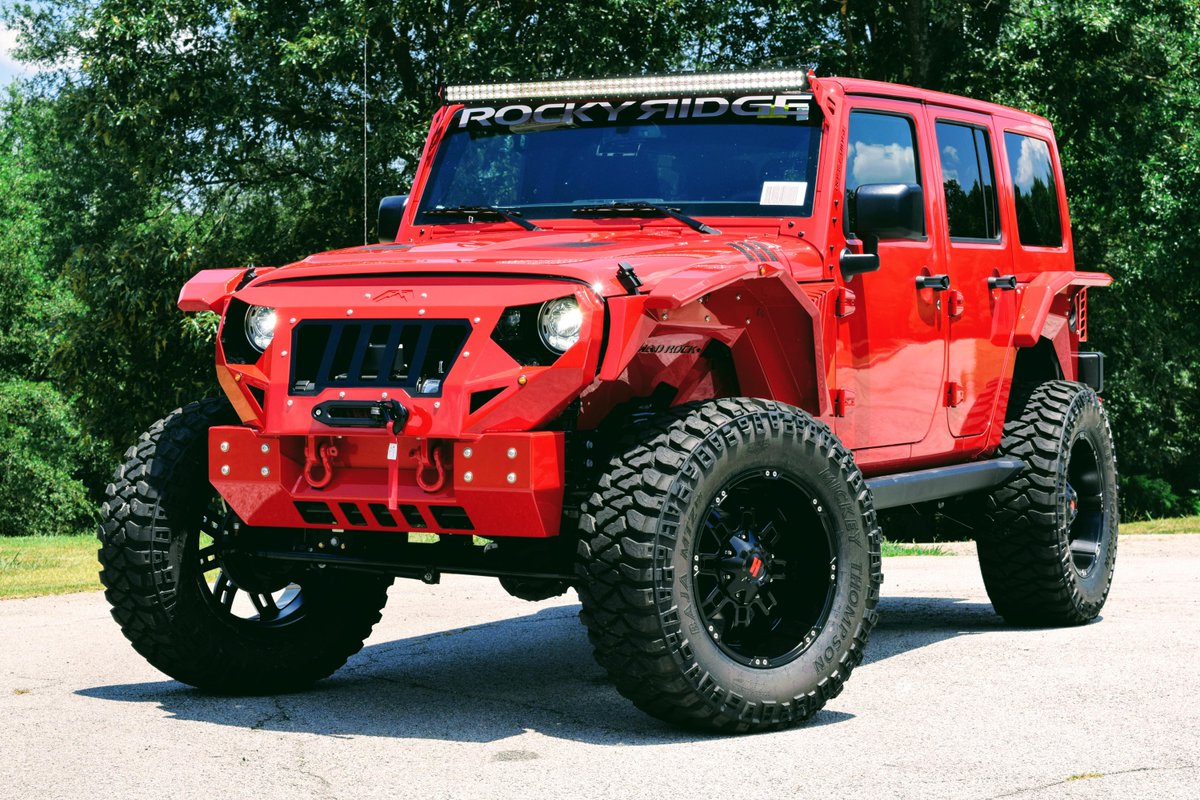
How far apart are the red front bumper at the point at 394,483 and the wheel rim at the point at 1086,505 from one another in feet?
14.0

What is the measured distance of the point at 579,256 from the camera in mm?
5449

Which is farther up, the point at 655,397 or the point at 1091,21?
the point at 1091,21

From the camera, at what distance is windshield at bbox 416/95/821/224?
6.61 metres

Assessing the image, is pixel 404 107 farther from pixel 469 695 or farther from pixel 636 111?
pixel 469 695

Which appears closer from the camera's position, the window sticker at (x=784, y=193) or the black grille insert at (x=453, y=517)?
the black grille insert at (x=453, y=517)

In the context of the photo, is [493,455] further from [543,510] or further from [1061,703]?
[1061,703]

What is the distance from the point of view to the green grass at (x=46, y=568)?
10.6 metres

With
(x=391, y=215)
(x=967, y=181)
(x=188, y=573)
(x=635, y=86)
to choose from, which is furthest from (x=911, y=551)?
(x=188, y=573)

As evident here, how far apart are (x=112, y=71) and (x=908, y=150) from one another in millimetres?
16314

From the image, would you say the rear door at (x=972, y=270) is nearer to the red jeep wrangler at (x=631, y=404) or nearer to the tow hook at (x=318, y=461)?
the red jeep wrangler at (x=631, y=404)

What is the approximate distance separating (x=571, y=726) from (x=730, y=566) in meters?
0.80

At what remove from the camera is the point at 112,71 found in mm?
21297

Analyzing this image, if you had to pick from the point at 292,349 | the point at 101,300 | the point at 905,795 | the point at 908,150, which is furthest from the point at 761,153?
the point at 101,300

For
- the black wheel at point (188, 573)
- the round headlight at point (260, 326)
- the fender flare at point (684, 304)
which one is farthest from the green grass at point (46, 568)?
the fender flare at point (684, 304)
